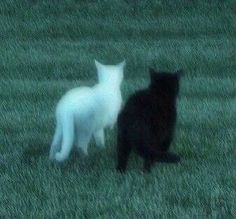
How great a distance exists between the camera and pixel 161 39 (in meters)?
18.6

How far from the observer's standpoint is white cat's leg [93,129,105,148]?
888cm

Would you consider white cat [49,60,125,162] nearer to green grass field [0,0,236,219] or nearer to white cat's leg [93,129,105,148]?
white cat's leg [93,129,105,148]

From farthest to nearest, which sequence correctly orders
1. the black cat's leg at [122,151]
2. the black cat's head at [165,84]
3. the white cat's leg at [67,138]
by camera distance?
the black cat's head at [165,84] < the white cat's leg at [67,138] < the black cat's leg at [122,151]

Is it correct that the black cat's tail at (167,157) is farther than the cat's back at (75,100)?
No

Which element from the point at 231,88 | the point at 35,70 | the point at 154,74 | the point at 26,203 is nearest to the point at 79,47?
the point at 35,70

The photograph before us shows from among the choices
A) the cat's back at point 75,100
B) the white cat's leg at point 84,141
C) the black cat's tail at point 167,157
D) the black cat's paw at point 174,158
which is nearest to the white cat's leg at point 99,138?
the white cat's leg at point 84,141

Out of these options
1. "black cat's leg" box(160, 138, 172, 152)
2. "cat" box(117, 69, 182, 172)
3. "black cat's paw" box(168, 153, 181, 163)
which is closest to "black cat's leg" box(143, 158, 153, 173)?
"cat" box(117, 69, 182, 172)

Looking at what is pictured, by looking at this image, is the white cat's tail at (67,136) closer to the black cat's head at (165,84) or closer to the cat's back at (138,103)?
the cat's back at (138,103)

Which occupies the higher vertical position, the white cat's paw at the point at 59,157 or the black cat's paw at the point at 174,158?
the black cat's paw at the point at 174,158

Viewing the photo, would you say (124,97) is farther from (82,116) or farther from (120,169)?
(120,169)

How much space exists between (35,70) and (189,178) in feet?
27.6

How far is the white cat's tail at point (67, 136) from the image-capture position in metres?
8.23

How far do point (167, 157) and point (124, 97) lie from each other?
5.41 metres

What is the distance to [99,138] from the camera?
29.5 feet
